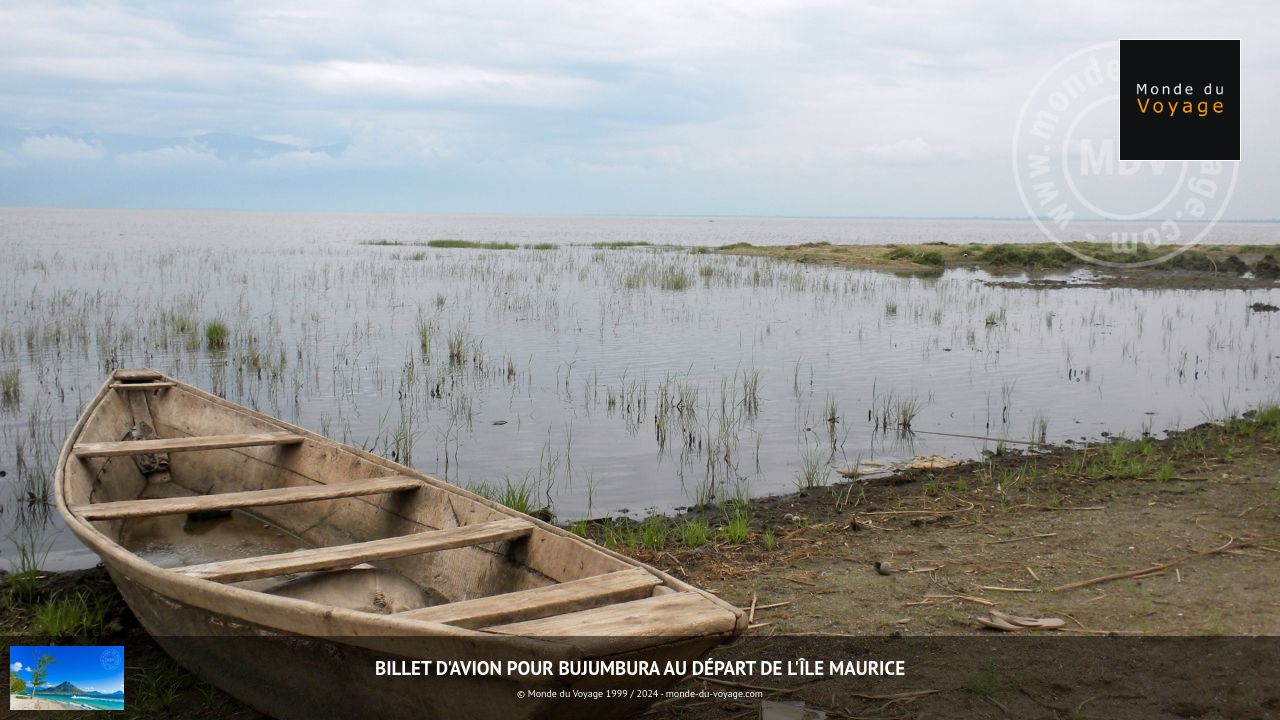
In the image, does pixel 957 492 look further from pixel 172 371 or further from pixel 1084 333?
pixel 1084 333

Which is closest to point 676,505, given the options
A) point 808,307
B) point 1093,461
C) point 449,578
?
point 449,578

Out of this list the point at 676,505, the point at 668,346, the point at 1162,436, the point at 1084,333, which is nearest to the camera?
the point at 676,505

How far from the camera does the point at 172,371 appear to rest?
39.8 feet

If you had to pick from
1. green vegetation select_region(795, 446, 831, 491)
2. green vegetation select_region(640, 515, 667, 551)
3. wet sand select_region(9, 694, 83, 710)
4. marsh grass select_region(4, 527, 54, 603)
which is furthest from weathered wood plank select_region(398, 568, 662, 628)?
green vegetation select_region(795, 446, 831, 491)

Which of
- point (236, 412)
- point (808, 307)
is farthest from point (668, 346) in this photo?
point (236, 412)

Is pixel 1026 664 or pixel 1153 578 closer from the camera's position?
pixel 1026 664

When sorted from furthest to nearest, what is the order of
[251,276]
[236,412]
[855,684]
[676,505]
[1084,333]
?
[251,276] → [1084,333] → [676,505] → [236,412] → [855,684]

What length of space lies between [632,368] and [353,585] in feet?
28.4

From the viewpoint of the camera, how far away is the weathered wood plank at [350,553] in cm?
374

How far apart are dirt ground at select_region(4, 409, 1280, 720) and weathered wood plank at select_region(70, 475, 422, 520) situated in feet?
2.30

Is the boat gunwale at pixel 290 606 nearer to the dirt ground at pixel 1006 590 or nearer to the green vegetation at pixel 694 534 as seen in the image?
the dirt ground at pixel 1006 590

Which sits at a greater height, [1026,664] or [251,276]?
[251,276]

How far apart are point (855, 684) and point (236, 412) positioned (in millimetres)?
4940

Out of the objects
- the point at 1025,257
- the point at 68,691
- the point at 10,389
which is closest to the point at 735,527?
the point at 68,691
